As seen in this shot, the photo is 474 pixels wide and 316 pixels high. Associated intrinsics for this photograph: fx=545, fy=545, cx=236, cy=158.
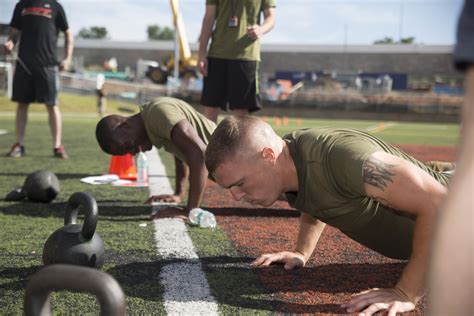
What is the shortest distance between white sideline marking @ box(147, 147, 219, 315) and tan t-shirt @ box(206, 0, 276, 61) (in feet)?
8.21

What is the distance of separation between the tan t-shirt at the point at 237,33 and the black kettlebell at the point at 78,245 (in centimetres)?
351

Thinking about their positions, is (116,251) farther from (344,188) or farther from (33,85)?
Answer: (33,85)

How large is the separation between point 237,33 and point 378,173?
399 cm

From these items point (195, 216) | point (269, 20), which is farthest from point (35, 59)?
point (195, 216)

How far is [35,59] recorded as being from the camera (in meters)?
7.93

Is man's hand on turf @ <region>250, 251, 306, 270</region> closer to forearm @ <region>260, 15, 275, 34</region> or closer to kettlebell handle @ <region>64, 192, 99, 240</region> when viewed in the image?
kettlebell handle @ <region>64, 192, 99, 240</region>

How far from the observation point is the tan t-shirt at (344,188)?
Result: 234 centimetres

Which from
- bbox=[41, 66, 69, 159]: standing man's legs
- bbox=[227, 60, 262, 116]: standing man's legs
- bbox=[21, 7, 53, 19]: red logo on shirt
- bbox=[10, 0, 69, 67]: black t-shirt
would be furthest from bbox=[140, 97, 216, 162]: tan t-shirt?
bbox=[21, 7, 53, 19]: red logo on shirt

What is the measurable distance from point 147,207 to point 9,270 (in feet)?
6.32

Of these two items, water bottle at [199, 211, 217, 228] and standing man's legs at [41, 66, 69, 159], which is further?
standing man's legs at [41, 66, 69, 159]

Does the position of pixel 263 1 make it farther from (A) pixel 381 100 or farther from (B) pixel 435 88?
(B) pixel 435 88

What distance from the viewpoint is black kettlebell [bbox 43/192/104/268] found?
8.56 ft

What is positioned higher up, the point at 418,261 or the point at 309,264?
the point at 418,261

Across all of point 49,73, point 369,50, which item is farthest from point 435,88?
point 49,73
